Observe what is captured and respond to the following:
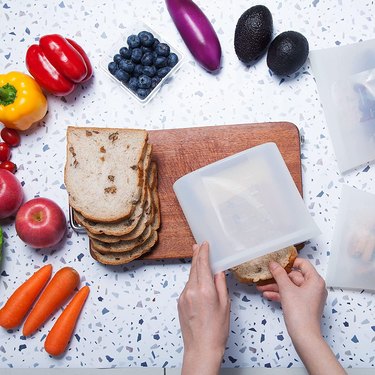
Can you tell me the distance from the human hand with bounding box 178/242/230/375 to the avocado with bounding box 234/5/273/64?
1.55ft

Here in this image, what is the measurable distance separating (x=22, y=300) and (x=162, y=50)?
0.62 metres

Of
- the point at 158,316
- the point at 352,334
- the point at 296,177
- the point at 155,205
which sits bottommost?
the point at 352,334

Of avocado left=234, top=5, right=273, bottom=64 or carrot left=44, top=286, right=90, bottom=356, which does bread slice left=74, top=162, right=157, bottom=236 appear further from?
avocado left=234, top=5, right=273, bottom=64

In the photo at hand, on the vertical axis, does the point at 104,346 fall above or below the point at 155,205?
below

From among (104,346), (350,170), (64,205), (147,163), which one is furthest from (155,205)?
(350,170)

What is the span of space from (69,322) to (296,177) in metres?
0.58

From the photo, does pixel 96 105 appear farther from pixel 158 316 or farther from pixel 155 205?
pixel 158 316

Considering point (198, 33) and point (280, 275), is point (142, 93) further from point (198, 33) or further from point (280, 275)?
point (280, 275)

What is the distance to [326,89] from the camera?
1371mm

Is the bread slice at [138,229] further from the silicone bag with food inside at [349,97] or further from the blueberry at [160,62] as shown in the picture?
the silicone bag with food inside at [349,97]

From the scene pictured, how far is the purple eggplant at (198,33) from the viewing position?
1.35 metres

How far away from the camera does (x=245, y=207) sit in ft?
4.09

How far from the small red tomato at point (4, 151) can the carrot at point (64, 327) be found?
345mm

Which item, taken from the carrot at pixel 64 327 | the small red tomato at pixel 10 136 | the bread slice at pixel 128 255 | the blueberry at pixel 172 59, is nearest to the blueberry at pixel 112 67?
the blueberry at pixel 172 59
